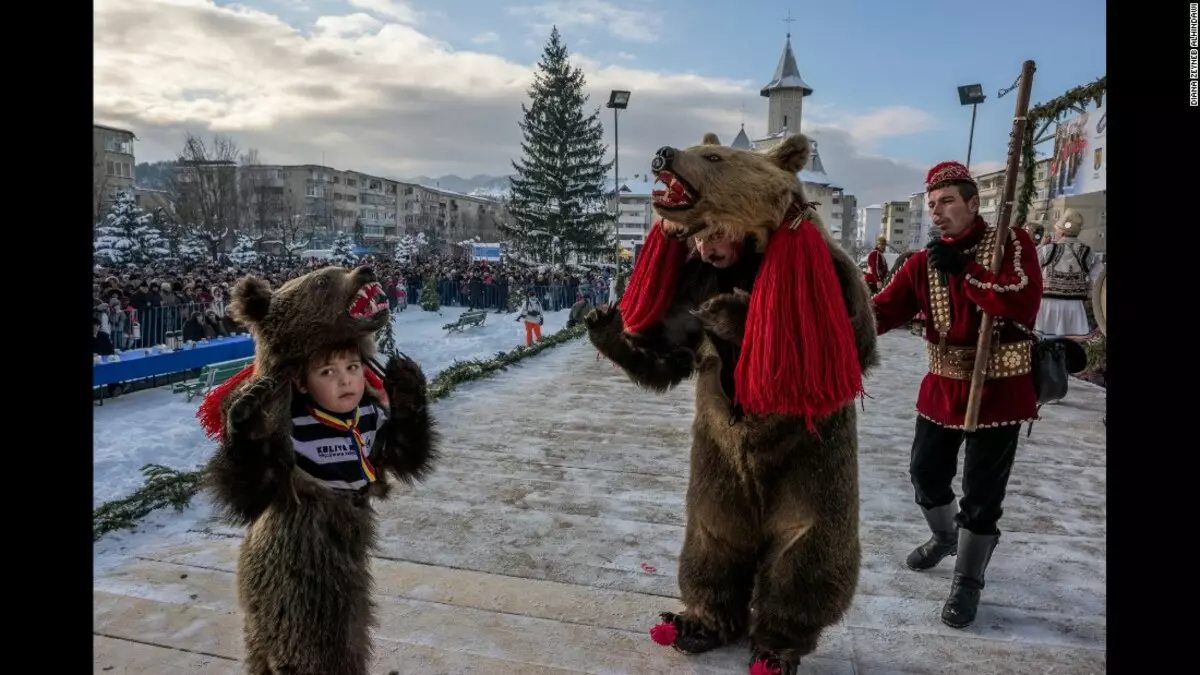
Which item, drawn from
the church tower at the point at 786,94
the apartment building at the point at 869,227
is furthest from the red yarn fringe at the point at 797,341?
the apartment building at the point at 869,227

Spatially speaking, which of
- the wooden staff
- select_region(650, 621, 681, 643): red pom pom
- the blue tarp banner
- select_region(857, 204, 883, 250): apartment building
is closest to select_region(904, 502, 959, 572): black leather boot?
the wooden staff

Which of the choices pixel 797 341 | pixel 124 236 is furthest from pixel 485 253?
pixel 797 341

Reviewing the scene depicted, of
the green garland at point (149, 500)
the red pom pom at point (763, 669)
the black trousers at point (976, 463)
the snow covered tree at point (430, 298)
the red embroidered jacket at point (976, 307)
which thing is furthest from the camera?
the snow covered tree at point (430, 298)

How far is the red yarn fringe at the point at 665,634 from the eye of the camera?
263cm

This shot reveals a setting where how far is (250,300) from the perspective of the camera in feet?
6.35

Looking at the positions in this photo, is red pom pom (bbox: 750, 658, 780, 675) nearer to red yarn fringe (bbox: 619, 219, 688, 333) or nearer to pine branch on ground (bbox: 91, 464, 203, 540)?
red yarn fringe (bbox: 619, 219, 688, 333)

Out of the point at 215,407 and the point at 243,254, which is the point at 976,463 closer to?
the point at 215,407

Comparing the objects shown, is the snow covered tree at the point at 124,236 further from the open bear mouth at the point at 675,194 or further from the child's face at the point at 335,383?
the open bear mouth at the point at 675,194

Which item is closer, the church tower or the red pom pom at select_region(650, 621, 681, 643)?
the red pom pom at select_region(650, 621, 681, 643)

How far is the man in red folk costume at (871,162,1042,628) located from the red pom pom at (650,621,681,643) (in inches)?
47.6

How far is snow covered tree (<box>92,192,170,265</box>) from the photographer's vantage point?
24141 mm

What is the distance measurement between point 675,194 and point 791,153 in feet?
1.52

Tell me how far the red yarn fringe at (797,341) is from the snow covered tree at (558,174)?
27.0 m
